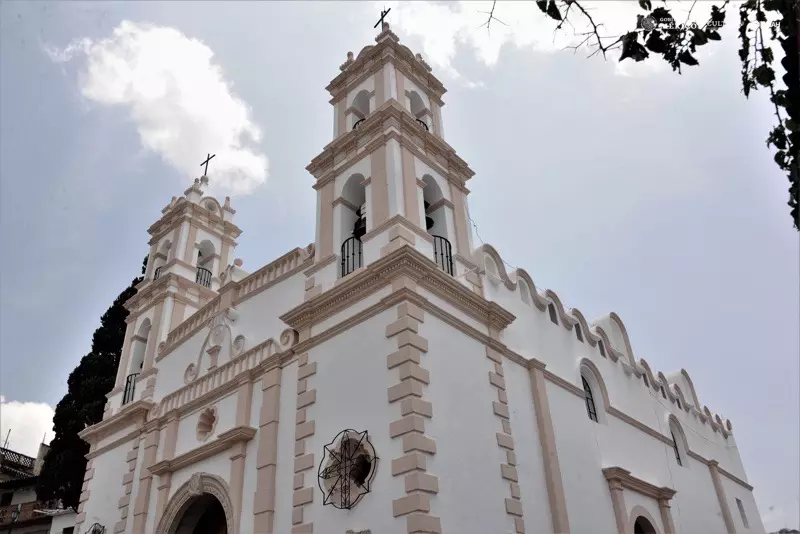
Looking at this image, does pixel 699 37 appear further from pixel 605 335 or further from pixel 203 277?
pixel 203 277

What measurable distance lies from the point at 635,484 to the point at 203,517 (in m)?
9.57

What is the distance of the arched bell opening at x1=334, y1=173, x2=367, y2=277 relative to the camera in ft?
45.2

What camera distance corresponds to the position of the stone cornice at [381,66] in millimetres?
16281

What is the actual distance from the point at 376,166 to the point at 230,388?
222 inches

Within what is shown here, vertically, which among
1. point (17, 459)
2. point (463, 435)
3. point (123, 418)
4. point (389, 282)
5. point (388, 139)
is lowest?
point (463, 435)

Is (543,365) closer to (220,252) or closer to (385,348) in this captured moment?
(385,348)

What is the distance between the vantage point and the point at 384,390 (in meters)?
11.0

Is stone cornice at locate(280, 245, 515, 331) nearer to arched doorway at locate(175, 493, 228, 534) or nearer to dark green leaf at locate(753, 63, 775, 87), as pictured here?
arched doorway at locate(175, 493, 228, 534)

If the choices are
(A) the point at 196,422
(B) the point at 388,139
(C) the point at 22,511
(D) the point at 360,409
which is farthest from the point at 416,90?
(C) the point at 22,511

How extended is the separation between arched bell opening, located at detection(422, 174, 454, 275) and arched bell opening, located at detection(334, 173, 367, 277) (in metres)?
1.38

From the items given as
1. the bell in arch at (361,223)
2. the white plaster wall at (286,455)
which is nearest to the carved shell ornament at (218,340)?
the white plaster wall at (286,455)

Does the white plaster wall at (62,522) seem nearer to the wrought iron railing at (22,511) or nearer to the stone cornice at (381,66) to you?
the wrought iron railing at (22,511)

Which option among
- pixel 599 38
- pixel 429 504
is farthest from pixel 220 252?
pixel 599 38

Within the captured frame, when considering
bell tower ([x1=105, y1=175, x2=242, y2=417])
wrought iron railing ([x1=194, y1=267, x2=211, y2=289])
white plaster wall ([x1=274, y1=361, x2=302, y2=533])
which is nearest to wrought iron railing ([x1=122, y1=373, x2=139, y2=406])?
bell tower ([x1=105, y1=175, x2=242, y2=417])
